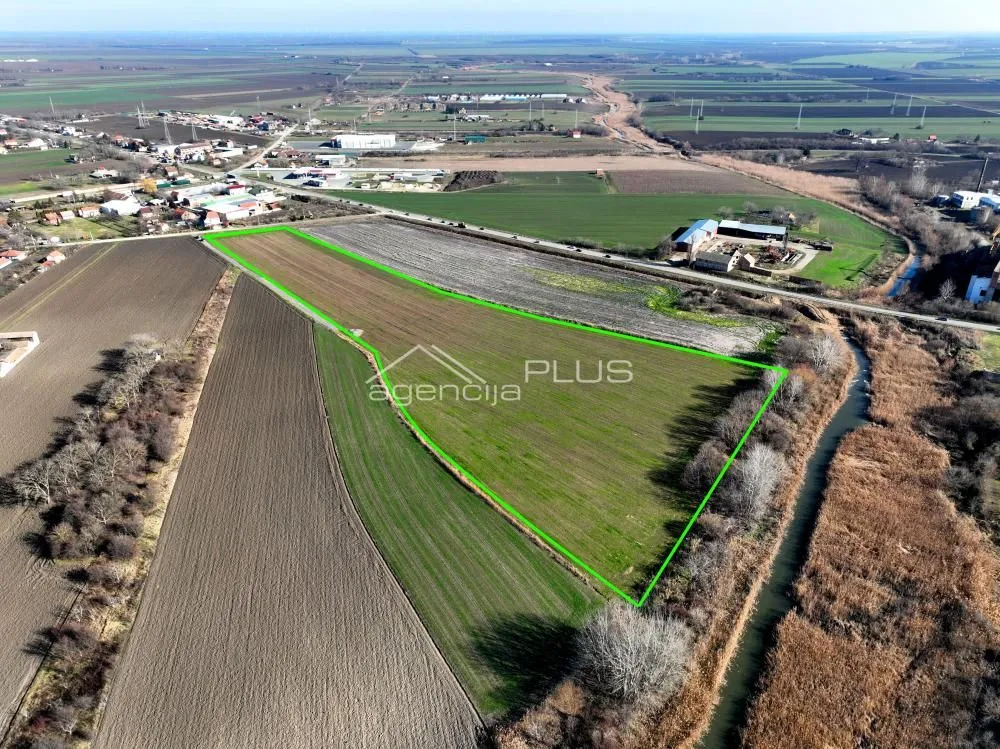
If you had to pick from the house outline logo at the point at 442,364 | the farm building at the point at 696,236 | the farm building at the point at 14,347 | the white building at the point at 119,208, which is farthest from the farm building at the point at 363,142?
the house outline logo at the point at 442,364

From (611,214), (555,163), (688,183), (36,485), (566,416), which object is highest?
(555,163)

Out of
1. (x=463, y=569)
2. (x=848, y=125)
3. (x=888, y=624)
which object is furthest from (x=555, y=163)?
(x=888, y=624)

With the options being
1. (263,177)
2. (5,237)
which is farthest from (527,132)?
(5,237)

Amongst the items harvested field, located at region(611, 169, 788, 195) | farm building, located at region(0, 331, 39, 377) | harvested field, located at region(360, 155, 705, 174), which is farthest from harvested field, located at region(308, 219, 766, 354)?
harvested field, located at region(360, 155, 705, 174)

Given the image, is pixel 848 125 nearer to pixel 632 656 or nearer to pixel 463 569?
pixel 463 569

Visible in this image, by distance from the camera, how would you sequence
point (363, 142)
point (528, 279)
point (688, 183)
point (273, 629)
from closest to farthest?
point (273, 629), point (528, 279), point (688, 183), point (363, 142)

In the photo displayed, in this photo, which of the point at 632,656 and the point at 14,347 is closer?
the point at 632,656

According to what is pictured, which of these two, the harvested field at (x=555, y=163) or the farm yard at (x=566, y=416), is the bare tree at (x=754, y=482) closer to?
the farm yard at (x=566, y=416)

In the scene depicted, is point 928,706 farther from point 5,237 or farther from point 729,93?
point 729,93
